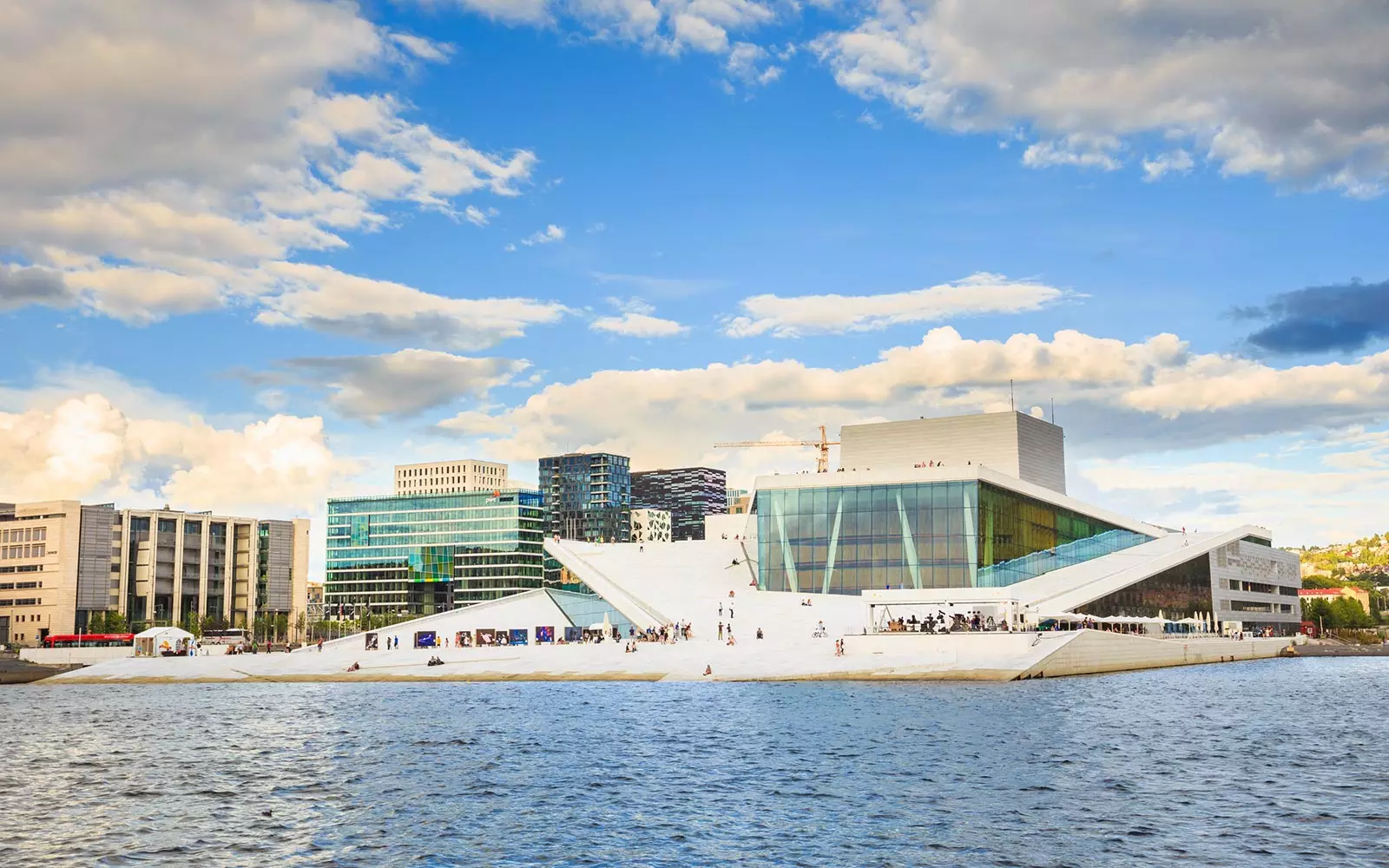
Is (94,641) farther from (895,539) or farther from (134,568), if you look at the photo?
(895,539)

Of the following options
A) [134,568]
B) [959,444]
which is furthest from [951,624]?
[134,568]

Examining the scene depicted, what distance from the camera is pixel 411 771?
36.7 metres

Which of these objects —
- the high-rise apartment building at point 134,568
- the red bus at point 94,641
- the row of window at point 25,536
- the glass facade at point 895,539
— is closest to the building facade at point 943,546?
the glass facade at point 895,539

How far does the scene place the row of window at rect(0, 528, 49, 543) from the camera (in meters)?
170

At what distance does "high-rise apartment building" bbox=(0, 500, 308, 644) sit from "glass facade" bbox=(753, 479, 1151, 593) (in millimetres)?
108266

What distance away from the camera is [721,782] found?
33.5 m

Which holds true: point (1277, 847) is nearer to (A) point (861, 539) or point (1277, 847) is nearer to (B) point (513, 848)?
(B) point (513, 848)

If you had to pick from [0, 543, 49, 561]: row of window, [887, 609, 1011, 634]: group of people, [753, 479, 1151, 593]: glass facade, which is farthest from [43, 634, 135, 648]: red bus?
[887, 609, 1011, 634]: group of people

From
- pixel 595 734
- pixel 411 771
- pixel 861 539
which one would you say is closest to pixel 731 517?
pixel 861 539

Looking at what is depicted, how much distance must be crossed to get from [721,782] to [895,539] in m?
67.6

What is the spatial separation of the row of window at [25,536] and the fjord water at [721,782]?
12382 centimetres

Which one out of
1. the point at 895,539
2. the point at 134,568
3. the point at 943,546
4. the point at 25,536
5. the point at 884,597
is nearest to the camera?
the point at 884,597

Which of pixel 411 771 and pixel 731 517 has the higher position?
pixel 731 517

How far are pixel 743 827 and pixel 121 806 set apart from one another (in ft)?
51.5
